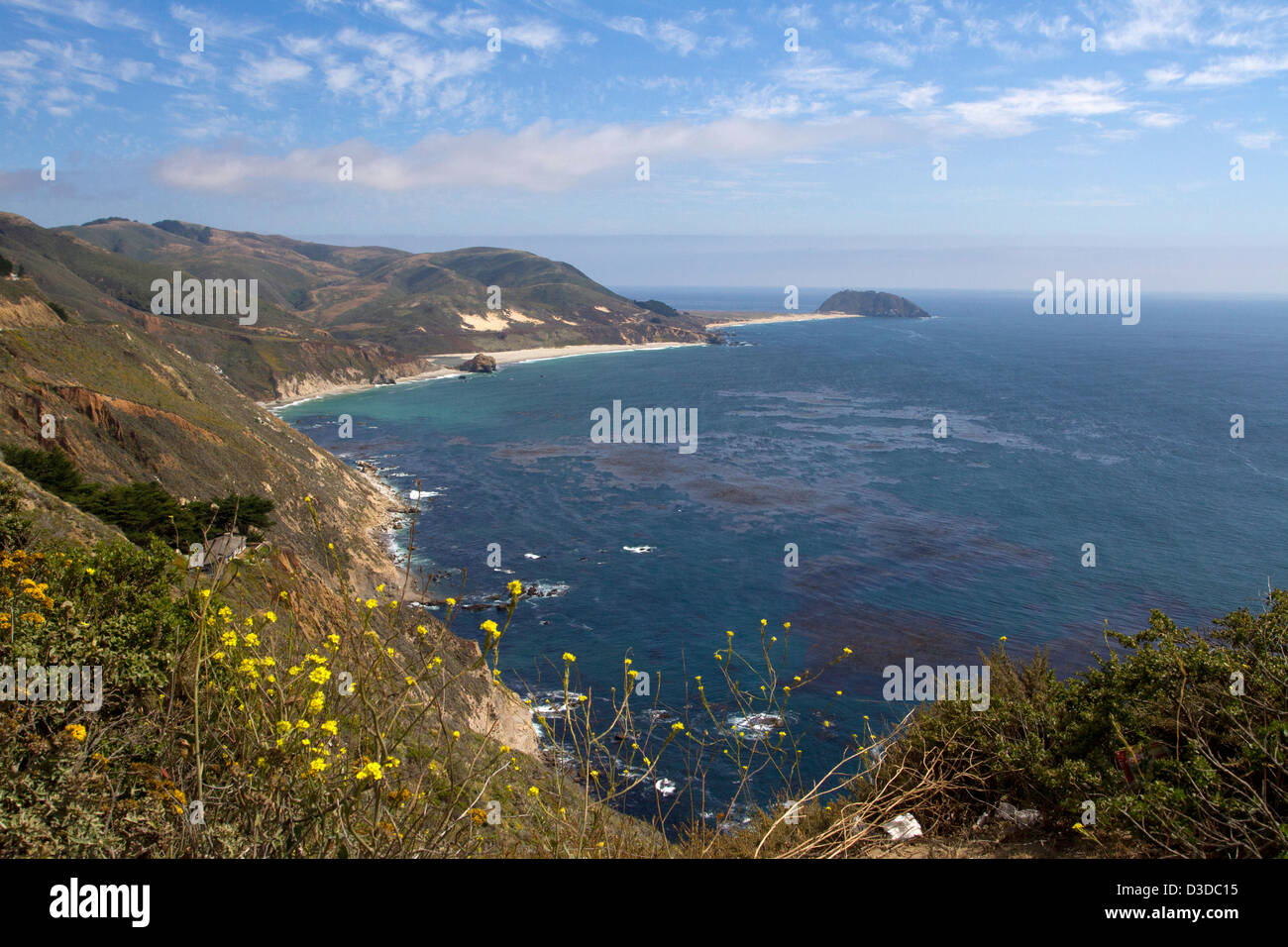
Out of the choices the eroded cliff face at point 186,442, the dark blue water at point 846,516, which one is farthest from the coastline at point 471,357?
the eroded cliff face at point 186,442

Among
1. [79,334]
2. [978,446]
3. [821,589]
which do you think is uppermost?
[79,334]

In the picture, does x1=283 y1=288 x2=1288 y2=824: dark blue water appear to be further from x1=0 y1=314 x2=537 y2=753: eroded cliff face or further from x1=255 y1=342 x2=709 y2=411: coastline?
x1=255 y1=342 x2=709 y2=411: coastline

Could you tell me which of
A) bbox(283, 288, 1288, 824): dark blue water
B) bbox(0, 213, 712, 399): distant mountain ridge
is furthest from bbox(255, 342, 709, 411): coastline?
bbox(283, 288, 1288, 824): dark blue water

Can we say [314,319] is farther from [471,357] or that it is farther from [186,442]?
[186,442]

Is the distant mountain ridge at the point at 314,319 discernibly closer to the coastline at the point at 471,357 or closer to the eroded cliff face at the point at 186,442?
the coastline at the point at 471,357

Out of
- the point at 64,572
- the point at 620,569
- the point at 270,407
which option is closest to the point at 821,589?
the point at 620,569
